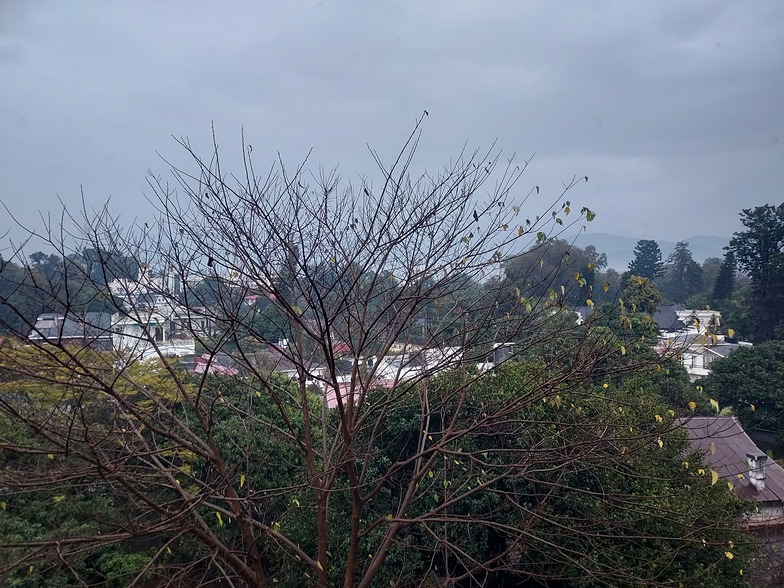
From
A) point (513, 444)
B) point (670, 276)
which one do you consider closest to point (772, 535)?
point (513, 444)

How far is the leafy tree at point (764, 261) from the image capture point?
1221 cm

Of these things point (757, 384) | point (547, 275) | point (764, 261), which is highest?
point (764, 261)

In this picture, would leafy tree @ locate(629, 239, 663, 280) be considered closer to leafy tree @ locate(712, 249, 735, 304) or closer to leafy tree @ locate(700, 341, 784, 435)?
leafy tree @ locate(712, 249, 735, 304)

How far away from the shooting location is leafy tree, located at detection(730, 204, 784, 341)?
1221 cm

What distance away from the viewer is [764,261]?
12.6m

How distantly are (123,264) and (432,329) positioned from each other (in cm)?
188

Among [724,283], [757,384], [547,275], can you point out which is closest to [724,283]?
[724,283]

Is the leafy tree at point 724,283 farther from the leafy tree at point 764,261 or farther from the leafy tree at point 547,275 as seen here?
the leafy tree at point 547,275

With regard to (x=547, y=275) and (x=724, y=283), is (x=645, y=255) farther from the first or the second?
(x=547, y=275)

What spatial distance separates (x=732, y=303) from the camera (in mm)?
14500

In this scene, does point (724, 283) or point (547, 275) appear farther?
point (724, 283)

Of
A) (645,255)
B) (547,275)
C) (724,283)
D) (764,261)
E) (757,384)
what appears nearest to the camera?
(547,275)

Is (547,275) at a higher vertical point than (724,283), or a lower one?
lower

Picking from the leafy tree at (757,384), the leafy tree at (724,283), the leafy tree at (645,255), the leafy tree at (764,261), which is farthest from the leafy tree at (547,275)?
the leafy tree at (724,283)
